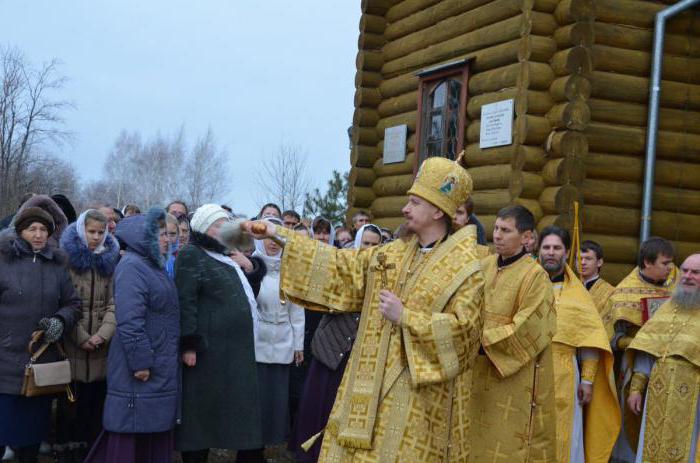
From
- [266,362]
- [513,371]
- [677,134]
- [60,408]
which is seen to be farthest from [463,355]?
[677,134]

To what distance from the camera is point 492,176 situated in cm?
984

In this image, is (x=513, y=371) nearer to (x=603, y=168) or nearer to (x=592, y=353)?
(x=592, y=353)

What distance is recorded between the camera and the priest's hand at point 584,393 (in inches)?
242

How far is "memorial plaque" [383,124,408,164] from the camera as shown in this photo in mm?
12242

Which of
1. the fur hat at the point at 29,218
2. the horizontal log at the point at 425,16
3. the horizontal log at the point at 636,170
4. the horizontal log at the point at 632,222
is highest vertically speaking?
the horizontal log at the point at 425,16

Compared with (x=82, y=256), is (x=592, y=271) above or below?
above

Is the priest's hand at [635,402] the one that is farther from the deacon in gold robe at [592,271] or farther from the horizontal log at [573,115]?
the horizontal log at [573,115]

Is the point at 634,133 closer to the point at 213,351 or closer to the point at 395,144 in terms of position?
the point at 395,144

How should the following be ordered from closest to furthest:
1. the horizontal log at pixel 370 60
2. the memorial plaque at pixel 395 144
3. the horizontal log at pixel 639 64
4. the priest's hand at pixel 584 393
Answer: the priest's hand at pixel 584 393
the horizontal log at pixel 639 64
the memorial plaque at pixel 395 144
the horizontal log at pixel 370 60

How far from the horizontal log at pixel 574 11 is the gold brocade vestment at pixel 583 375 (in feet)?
12.8

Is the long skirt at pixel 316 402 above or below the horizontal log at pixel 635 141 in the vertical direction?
below

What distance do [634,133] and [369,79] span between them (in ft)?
15.9

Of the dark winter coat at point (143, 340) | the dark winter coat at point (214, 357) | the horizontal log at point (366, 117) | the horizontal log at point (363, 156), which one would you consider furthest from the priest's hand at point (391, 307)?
the horizontal log at point (366, 117)

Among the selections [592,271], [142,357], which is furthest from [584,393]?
[142,357]
